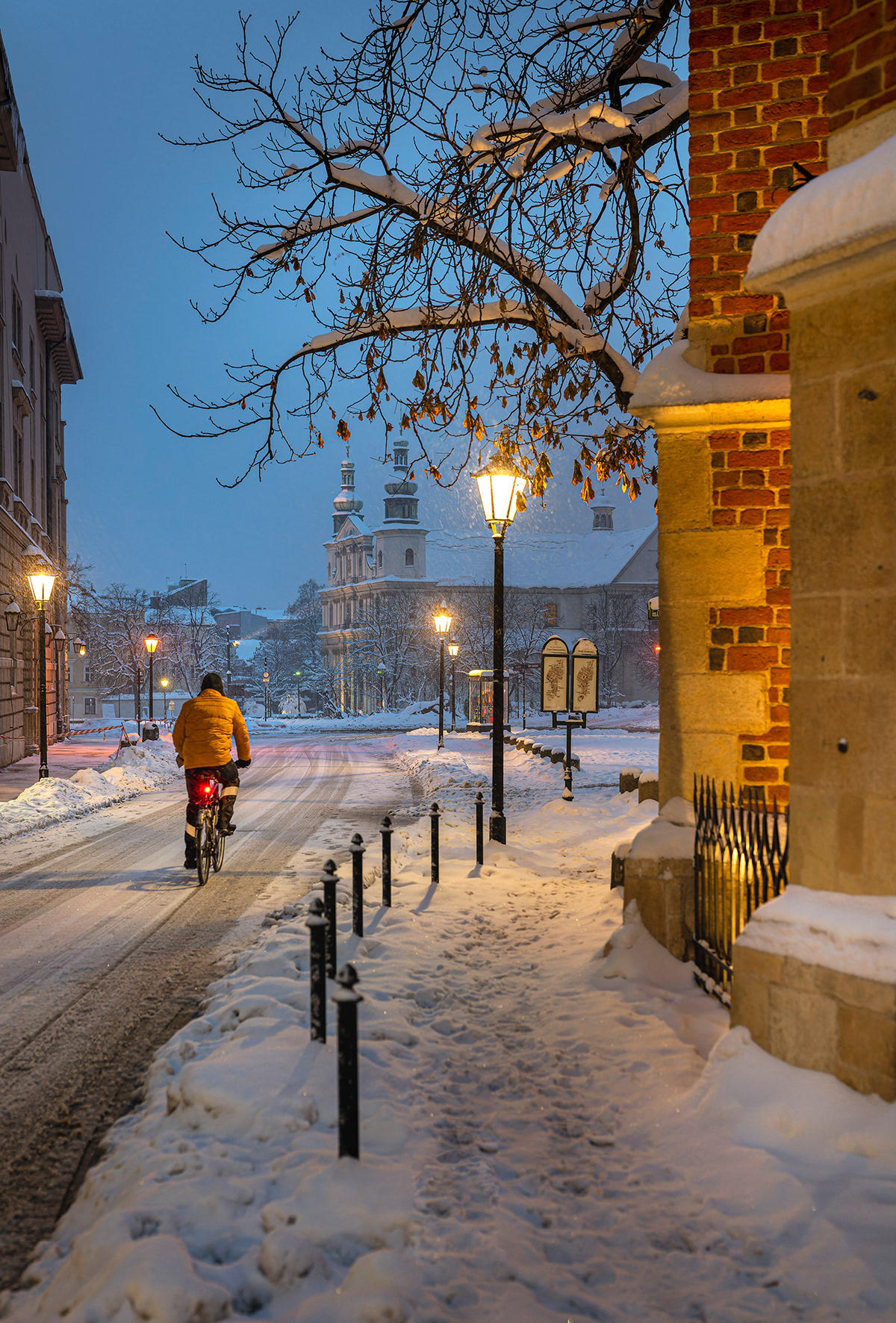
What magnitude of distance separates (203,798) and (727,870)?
5.96 metres

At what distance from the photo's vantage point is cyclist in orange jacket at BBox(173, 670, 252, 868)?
9547mm

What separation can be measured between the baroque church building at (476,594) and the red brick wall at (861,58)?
5967 cm

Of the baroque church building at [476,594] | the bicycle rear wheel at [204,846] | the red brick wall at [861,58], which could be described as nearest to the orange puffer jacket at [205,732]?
the bicycle rear wheel at [204,846]

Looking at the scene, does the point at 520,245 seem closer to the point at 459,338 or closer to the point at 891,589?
the point at 459,338

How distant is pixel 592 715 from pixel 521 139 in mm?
44618

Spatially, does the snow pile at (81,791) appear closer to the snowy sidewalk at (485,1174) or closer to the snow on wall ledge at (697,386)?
the snowy sidewalk at (485,1174)

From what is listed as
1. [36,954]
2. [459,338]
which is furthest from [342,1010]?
[459,338]

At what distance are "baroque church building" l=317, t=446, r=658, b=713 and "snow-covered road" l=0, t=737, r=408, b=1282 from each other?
52017 millimetres

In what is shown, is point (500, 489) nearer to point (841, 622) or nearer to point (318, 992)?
point (841, 622)

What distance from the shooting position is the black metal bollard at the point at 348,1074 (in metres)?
3.40

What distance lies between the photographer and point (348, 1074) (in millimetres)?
3479

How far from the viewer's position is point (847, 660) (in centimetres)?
378

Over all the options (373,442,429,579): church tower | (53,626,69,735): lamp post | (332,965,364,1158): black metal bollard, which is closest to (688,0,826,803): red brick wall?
(332,965,364,1158): black metal bollard

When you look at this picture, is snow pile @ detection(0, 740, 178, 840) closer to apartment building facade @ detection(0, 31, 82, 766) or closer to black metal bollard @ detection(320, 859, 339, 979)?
apartment building facade @ detection(0, 31, 82, 766)
